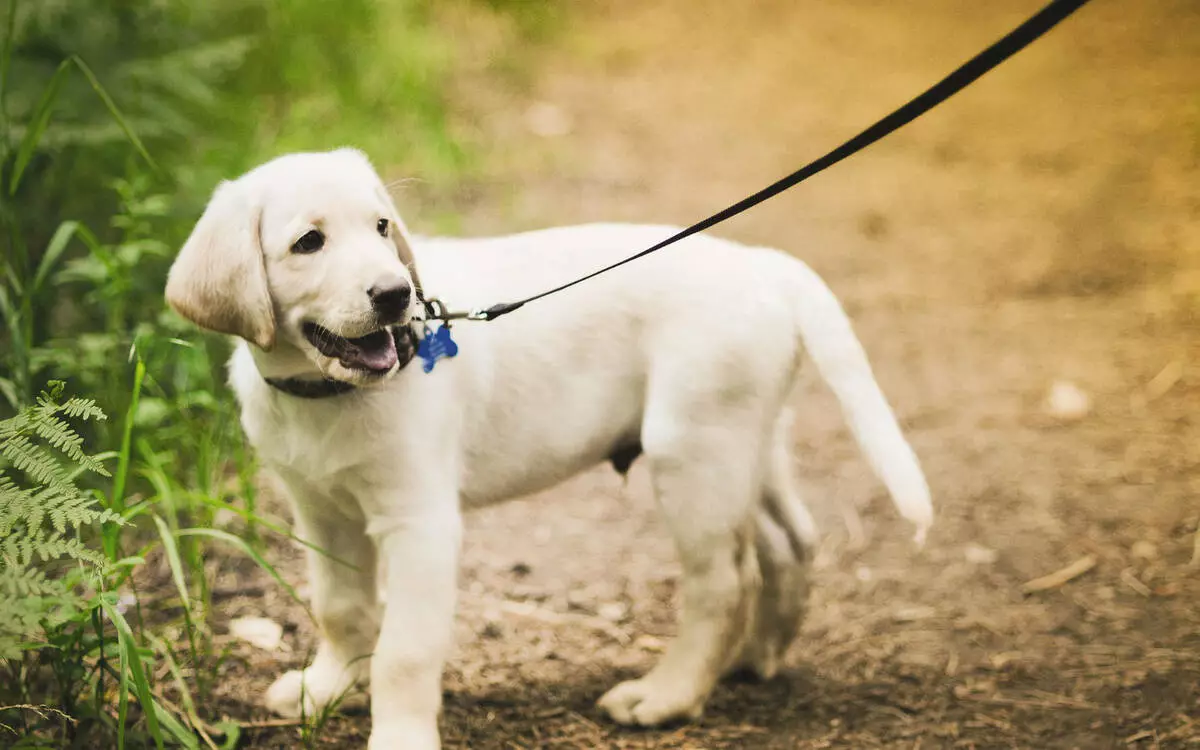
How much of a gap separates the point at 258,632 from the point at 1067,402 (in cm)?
334

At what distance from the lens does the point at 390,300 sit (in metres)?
2.33

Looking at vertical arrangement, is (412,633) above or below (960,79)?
below

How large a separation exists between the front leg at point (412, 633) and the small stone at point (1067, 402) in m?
3.05

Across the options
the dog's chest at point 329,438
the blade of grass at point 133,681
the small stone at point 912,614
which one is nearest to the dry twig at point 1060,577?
the small stone at point 912,614

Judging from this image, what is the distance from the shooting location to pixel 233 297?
238 centimetres

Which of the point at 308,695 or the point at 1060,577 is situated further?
the point at 1060,577

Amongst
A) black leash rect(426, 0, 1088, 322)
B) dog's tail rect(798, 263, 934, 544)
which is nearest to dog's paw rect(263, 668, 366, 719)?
dog's tail rect(798, 263, 934, 544)

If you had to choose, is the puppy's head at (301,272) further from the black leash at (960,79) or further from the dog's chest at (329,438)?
the black leash at (960,79)

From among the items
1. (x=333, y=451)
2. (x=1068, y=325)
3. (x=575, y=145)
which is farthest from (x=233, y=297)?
(x=575, y=145)

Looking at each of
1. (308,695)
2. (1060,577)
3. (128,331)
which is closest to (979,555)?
(1060,577)

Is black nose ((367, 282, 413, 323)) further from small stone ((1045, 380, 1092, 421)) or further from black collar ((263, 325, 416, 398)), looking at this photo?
small stone ((1045, 380, 1092, 421))

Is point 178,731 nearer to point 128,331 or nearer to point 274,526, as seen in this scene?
point 274,526

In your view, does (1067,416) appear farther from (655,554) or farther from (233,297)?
(233,297)

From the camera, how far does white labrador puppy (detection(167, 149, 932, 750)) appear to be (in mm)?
2422
